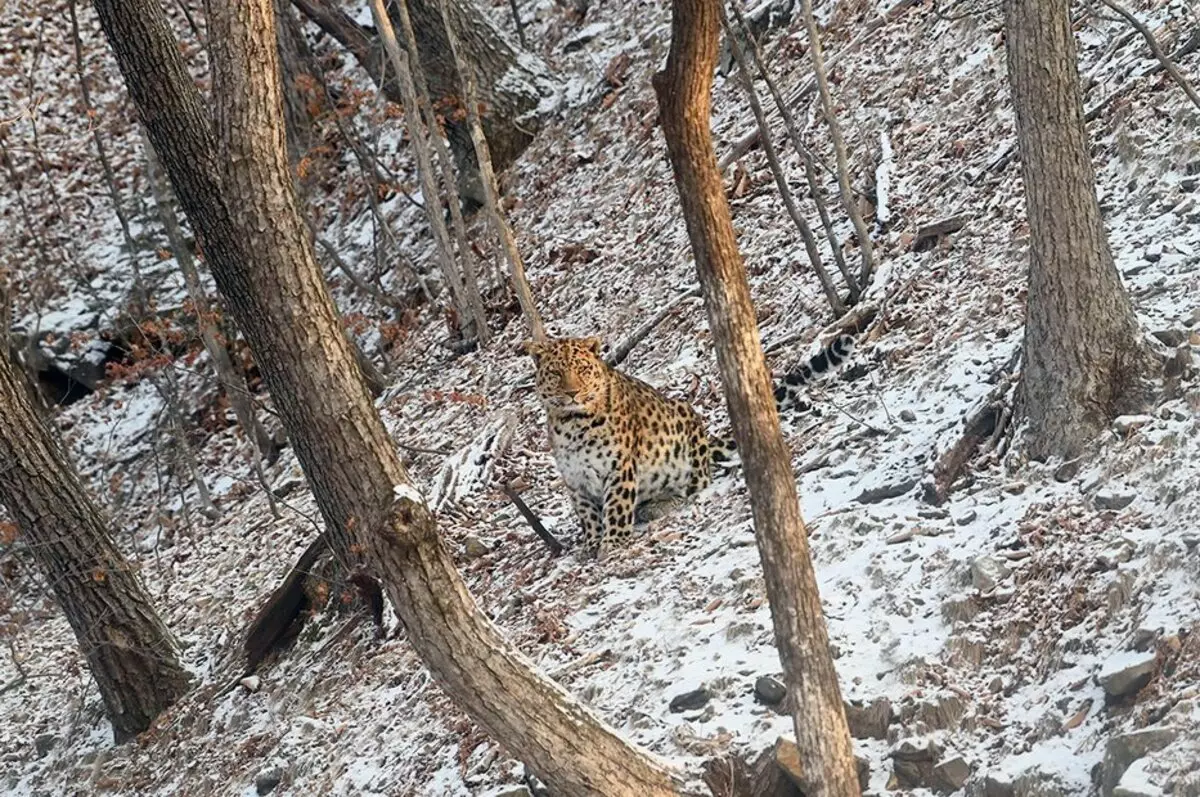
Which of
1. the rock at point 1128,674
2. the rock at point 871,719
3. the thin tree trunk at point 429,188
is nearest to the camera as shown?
the rock at point 1128,674

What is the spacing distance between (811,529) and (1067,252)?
7.46 feet

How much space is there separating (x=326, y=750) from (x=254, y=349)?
2806 mm

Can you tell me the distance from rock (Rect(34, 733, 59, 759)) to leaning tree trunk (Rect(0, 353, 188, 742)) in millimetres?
725

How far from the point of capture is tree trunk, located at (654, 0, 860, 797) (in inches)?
231

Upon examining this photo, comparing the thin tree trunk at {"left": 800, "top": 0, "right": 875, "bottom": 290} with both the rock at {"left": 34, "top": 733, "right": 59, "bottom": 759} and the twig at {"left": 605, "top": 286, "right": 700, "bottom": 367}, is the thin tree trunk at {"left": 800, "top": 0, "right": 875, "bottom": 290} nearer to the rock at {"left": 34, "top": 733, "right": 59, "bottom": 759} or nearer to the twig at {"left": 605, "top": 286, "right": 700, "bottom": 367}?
the twig at {"left": 605, "top": 286, "right": 700, "bottom": 367}

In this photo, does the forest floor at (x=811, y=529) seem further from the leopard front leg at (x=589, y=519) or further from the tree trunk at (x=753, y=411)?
the tree trunk at (x=753, y=411)

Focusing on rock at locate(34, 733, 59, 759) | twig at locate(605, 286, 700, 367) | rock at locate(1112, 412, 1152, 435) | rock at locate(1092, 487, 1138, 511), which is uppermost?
twig at locate(605, 286, 700, 367)

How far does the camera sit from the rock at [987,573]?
7.12 metres

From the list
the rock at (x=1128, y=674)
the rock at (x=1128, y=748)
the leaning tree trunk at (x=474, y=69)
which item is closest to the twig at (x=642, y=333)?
the leaning tree trunk at (x=474, y=69)

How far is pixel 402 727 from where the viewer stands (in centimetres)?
872

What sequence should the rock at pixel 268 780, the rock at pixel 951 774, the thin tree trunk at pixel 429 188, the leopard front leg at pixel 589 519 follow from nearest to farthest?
the rock at pixel 951 774
the rock at pixel 268 780
the leopard front leg at pixel 589 519
the thin tree trunk at pixel 429 188

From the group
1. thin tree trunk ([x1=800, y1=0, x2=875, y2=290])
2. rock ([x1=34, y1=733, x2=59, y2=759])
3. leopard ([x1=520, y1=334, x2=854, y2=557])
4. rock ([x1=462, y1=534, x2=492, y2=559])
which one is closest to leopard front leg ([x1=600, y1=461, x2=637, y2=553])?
leopard ([x1=520, y1=334, x2=854, y2=557])

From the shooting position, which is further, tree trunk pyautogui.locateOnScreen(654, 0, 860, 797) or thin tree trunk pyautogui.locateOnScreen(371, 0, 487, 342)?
thin tree trunk pyautogui.locateOnScreen(371, 0, 487, 342)

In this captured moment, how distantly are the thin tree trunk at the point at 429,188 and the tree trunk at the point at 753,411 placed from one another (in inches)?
301
